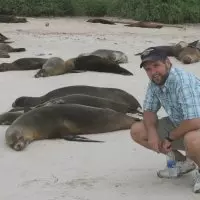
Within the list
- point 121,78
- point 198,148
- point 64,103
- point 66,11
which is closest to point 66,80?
point 121,78

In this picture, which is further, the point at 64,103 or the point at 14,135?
the point at 64,103

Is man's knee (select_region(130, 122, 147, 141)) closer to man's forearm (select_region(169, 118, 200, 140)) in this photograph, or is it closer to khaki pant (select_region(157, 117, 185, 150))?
khaki pant (select_region(157, 117, 185, 150))

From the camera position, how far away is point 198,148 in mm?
4293

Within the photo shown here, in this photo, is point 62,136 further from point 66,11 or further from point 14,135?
point 66,11

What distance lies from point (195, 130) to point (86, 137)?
2.20 metres

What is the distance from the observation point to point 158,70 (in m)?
4.34

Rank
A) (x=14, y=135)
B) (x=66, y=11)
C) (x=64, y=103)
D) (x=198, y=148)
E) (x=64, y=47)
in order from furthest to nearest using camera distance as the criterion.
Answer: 1. (x=66, y=11)
2. (x=64, y=47)
3. (x=64, y=103)
4. (x=14, y=135)
5. (x=198, y=148)

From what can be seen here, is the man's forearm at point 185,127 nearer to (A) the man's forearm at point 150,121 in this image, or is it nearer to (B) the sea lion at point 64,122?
(A) the man's forearm at point 150,121

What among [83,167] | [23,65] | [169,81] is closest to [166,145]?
[169,81]

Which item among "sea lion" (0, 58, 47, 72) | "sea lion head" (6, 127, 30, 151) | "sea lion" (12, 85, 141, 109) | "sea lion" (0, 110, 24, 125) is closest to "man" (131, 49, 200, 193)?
"sea lion head" (6, 127, 30, 151)

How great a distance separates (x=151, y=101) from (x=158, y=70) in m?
0.36

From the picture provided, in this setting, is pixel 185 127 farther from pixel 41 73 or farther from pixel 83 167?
pixel 41 73

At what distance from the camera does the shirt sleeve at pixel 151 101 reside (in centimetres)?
459

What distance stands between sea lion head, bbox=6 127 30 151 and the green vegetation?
14.1 metres
